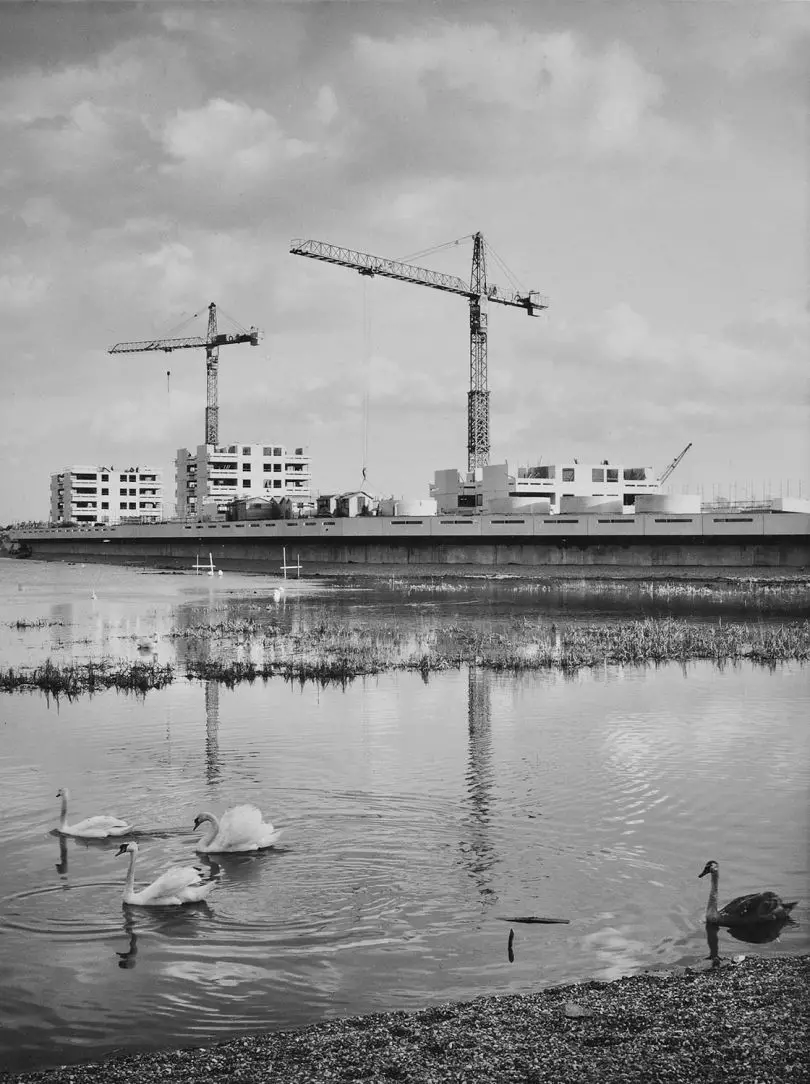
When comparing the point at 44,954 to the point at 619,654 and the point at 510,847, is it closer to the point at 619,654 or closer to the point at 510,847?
the point at 510,847

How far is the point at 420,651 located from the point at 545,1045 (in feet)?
76.7

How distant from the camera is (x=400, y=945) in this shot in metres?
10.0

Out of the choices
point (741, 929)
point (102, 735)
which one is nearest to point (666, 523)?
point (102, 735)

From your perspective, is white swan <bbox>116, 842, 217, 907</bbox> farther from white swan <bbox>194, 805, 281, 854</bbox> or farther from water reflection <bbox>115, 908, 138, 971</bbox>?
white swan <bbox>194, 805, 281, 854</bbox>

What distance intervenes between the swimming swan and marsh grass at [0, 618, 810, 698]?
1573 centimetres

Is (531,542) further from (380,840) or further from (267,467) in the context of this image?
(267,467)

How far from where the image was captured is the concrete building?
335ft

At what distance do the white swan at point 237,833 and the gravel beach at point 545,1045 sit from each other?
440 cm

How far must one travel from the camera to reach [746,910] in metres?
10.4

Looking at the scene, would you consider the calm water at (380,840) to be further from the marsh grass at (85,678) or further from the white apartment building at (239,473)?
the white apartment building at (239,473)

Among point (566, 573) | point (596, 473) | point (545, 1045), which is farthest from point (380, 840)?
point (596, 473)

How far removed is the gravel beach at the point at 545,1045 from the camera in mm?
7102

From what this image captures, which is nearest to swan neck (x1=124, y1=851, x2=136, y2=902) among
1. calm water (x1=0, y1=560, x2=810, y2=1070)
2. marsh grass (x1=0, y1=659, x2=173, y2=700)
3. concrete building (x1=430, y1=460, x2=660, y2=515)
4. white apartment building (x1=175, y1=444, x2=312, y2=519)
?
calm water (x1=0, y1=560, x2=810, y2=1070)

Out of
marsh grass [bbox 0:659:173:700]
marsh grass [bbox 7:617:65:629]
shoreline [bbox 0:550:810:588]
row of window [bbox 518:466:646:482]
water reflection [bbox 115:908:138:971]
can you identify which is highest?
row of window [bbox 518:466:646:482]
